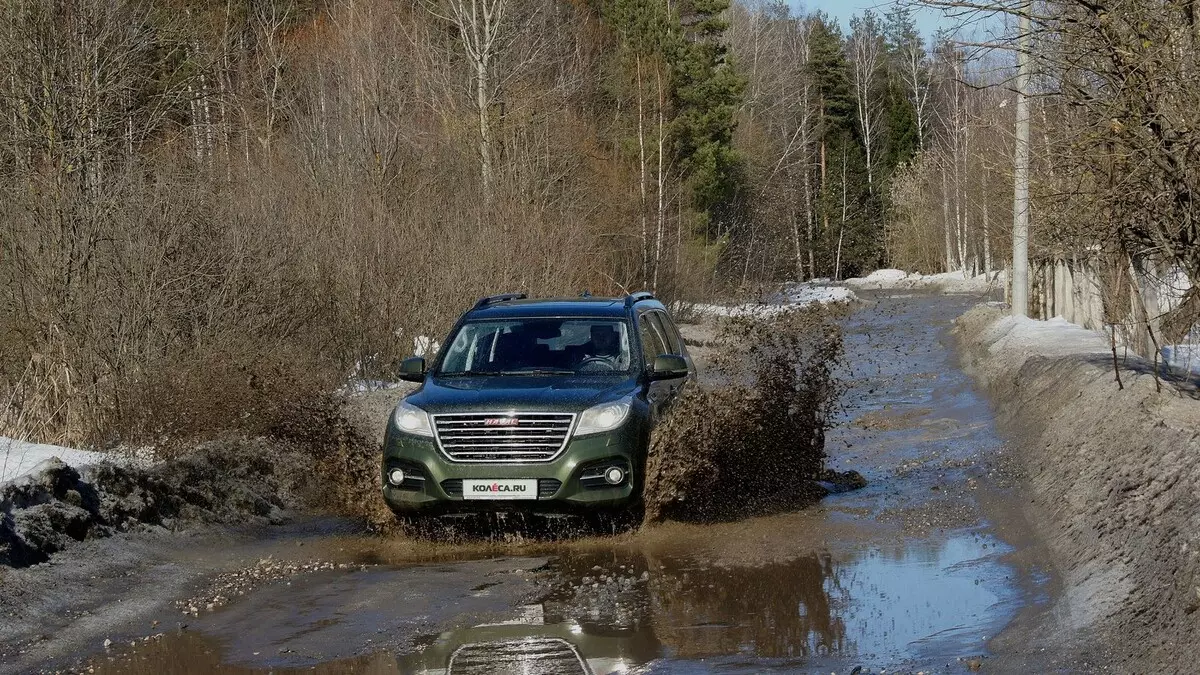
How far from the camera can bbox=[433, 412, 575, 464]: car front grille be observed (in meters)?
10.3

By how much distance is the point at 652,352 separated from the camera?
1195 centimetres

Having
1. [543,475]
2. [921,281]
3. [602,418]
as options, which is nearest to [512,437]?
[543,475]

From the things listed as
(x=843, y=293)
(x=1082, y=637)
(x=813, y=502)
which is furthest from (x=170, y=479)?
(x=843, y=293)

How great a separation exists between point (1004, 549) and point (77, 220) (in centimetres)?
1023

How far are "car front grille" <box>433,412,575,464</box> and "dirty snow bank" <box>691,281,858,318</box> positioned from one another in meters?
31.1

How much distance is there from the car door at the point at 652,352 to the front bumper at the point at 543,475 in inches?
22.1

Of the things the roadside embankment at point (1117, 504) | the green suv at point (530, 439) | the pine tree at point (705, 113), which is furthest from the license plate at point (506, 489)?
the pine tree at point (705, 113)

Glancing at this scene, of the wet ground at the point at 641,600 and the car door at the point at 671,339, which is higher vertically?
the car door at the point at 671,339

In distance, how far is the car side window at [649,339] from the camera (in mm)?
11703

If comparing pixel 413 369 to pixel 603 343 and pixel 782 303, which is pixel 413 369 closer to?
pixel 603 343

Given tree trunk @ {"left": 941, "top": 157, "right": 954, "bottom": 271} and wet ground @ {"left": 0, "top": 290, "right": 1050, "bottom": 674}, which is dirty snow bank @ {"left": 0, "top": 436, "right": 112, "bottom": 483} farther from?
tree trunk @ {"left": 941, "top": 157, "right": 954, "bottom": 271}

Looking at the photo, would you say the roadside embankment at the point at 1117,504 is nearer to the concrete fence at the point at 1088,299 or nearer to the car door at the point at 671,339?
the concrete fence at the point at 1088,299

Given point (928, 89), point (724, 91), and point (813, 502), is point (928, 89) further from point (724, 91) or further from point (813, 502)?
point (813, 502)

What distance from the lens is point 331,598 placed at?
9.04 meters
